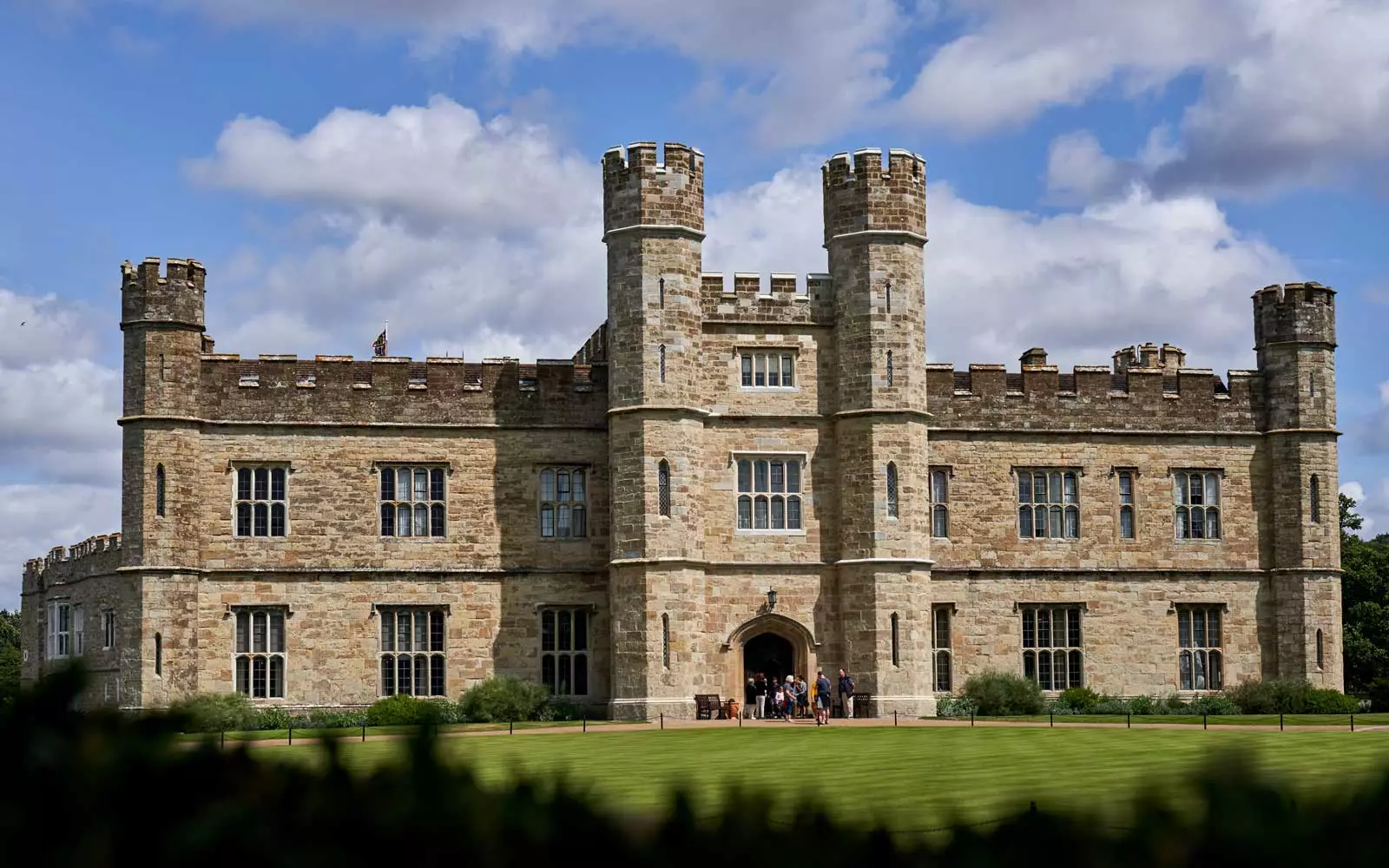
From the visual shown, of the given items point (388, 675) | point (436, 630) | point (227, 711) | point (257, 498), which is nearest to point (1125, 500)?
point (436, 630)

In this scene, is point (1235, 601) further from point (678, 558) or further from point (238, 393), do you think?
point (238, 393)

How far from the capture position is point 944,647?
38000mm

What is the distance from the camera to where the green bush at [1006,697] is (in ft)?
119

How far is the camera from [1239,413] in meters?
39.7

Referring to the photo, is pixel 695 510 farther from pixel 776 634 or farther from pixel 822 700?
pixel 822 700

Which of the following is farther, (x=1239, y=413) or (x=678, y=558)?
(x=1239, y=413)

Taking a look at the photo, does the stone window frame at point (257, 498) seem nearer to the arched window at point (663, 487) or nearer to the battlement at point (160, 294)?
the battlement at point (160, 294)

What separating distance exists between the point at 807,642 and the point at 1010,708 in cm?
460

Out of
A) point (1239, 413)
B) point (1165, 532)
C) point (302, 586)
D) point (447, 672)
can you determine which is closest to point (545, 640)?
point (447, 672)

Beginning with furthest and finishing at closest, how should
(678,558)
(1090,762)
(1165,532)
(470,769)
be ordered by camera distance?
1. (1165,532)
2. (678,558)
3. (1090,762)
4. (470,769)

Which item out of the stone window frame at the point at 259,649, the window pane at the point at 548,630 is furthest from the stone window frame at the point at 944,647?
the stone window frame at the point at 259,649

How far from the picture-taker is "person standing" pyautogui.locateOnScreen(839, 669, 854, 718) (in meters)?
34.8

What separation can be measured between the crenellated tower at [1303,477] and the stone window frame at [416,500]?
1889 centimetres

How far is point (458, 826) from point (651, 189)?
32972 millimetres
